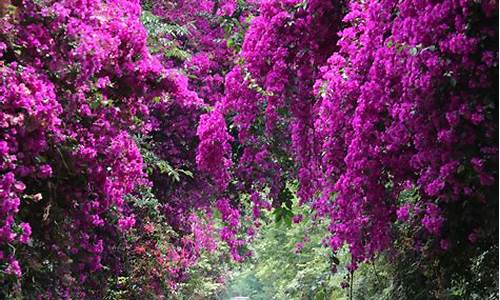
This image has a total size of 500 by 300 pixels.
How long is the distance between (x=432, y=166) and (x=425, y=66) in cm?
50

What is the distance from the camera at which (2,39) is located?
159 inches

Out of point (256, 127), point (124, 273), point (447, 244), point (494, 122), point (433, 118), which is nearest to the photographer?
point (494, 122)

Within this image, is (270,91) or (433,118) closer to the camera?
(433,118)

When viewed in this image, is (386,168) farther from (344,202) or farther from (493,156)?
(493,156)

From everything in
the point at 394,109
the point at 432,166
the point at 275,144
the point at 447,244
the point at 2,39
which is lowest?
the point at 447,244

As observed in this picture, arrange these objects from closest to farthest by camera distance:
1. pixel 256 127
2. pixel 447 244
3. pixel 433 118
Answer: pixel 433 118 → pixel 447 244 → pixel 256 127

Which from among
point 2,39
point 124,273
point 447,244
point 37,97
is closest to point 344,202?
point 447,244

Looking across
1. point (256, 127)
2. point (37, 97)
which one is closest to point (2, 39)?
point (37, 97)

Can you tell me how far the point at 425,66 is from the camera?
3494 mm

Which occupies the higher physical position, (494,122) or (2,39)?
(2,39)

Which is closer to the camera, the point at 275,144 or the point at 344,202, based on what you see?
the point at 344,202

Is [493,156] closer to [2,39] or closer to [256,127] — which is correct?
[2,39]

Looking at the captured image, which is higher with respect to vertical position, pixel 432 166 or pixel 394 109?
pixel 394 109

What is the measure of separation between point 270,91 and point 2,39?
208 cm
